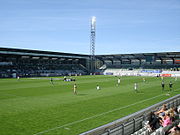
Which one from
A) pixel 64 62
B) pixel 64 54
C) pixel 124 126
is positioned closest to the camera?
pixel 124 126

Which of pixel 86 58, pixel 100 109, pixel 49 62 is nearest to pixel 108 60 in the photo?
pixel 86 58

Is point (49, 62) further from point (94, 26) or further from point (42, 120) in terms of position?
point (42, 120)

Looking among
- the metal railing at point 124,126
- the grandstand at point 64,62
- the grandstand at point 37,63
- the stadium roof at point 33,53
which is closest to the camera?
the metal railing at point 124,126

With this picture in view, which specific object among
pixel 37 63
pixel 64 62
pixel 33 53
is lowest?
pixel 37 63

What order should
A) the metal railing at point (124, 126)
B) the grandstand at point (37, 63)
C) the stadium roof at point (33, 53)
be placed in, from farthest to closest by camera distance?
the grandstand at point (37, 63)
the stadium roof at point (33, 53)
the metal railing at point (124, 126)

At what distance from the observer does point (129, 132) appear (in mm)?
8508

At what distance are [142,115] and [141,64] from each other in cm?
9053

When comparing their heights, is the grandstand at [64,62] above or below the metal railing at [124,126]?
above

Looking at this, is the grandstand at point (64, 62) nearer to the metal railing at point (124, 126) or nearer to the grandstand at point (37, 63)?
the grandstand at point (37, 63)

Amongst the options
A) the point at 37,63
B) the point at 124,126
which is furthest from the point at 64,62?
the point at 124,126

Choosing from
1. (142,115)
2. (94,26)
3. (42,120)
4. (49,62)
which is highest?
(94,26)

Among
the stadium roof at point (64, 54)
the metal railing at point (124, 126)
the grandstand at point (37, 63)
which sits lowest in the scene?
the metal railing at point (124, 126)

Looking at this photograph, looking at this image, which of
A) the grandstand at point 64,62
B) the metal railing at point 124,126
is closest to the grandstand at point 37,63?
the grandstand at point 64,62

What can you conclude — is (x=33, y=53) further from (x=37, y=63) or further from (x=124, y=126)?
(x=124, y=126)
